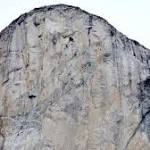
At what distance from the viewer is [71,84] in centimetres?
2272

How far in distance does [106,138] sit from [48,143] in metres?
2.26

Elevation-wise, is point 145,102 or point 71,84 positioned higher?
point 71,84

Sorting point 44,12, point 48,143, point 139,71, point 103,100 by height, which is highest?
point 44,12

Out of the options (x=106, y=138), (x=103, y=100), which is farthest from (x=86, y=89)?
(x=106, y=138)

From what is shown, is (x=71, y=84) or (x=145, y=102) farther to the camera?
(x=145, y=102)

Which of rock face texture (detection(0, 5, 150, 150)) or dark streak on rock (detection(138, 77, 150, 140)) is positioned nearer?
rock face texture (detection(0, 5, 150, 150))

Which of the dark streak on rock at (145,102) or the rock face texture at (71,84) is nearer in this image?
the rock face texture at (71,84)

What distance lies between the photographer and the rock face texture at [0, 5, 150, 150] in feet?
71.4

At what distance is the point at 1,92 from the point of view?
23.3 m

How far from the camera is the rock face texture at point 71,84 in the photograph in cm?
2177

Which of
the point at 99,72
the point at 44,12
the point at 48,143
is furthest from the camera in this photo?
the point at 44,12

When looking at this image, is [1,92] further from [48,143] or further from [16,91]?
[48,143]

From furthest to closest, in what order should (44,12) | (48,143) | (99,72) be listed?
(44,12) → (99,72) → (48,143)

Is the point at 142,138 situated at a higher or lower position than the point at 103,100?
lower
